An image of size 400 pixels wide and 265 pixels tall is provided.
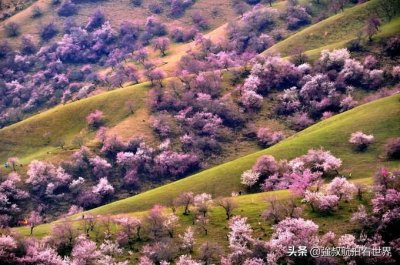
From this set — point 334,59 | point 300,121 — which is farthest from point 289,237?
point 334,59

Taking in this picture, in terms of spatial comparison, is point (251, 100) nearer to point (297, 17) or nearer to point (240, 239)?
point (240, 239)

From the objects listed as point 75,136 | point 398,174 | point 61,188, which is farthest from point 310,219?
point 75,136

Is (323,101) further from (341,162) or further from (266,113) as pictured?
(341,162)

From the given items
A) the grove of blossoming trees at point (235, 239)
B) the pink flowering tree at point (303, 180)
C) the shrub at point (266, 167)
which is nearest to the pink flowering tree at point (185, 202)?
the grove of blossoming trees at point (235, 239)

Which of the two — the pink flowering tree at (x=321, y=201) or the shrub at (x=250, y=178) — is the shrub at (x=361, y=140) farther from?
the shrub at (x=250, y=178)

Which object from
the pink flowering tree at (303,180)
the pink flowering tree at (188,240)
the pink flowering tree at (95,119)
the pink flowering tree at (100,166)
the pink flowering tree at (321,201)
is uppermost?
the pink flowering tree at (321,201)
